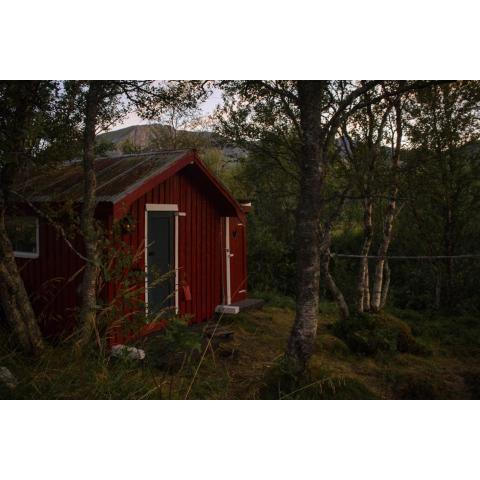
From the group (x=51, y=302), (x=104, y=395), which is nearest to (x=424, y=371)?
(x=104, y=395)

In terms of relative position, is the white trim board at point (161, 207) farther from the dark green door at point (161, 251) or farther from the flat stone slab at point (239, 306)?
the flat stone slab at point (239, 306)

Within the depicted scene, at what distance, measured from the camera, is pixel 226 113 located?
937cm

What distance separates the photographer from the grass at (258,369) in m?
4.52

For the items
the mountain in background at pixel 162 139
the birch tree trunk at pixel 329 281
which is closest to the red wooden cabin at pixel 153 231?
the birch tree trunk at pixel 329 281

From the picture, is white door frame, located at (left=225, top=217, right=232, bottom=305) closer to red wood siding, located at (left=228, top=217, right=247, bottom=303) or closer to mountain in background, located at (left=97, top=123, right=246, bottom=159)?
red wood siding, located at (left=228, top=217, right=247, bottom=303)

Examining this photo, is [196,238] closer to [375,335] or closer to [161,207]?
[161,207]

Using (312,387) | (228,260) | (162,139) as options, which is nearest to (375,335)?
(312,387)

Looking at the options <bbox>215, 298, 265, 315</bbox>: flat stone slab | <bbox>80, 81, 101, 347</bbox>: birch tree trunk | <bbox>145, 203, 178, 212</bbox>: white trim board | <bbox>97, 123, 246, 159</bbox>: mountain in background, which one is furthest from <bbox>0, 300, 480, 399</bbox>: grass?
<bbox>97, 123, 246, 159</bbox>: mountain in background

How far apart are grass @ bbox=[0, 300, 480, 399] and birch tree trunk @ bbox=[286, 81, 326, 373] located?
1.22ft

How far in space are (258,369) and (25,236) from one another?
4.58 m

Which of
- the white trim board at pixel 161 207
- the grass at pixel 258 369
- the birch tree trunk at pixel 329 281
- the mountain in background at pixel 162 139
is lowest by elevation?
the grass at pixel 258 369

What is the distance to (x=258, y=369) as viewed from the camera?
642 centimetres
